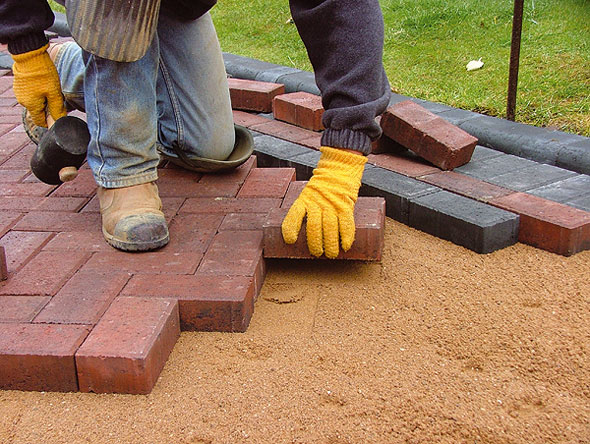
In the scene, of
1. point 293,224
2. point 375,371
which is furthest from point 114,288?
point 375,371

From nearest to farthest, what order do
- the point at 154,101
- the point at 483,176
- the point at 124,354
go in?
the point at 124,354 < the point at 154,101 < the point at 483,176

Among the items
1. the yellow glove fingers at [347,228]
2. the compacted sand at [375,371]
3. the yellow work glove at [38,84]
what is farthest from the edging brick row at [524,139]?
the yellow work glove at [38,84]

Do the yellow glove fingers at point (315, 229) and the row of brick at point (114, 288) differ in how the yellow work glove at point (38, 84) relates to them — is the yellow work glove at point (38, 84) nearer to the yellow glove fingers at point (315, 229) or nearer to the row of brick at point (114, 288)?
the row of brick at point (114, 288)

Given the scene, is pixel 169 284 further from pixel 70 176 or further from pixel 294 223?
pixel 70 176

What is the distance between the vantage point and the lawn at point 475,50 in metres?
4.03

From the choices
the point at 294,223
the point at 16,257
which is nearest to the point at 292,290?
the point at 294,223

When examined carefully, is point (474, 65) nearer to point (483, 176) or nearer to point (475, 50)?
point (475, 50)

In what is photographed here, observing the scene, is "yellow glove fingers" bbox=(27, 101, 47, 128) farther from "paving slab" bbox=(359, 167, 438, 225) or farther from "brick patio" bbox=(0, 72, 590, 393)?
"paving slab" bbox=(359, 167, 438, 225)

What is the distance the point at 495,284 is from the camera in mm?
2422

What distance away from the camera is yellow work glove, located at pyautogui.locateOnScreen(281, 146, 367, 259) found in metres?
2.31

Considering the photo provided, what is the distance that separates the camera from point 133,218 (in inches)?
96.3

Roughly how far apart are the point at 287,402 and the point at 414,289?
0.76 metres

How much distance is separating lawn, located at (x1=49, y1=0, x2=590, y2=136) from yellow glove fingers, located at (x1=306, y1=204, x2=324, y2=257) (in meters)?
1.95

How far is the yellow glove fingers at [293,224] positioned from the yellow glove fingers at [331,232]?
0.27 feet
